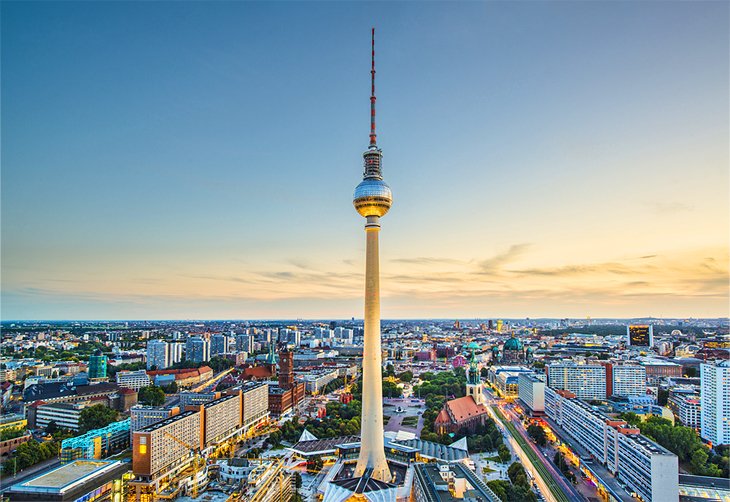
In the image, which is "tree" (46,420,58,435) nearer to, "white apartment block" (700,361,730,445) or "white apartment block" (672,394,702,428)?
"white apartment block" (700,361,730,445)

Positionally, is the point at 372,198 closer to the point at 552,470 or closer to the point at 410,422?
the point at 552,470

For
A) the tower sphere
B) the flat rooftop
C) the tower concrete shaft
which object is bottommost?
the flat rooftop

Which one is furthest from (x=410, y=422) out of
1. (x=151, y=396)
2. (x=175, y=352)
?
(x=175, y=352)

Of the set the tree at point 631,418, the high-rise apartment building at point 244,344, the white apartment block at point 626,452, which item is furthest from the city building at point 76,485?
the high-rise apartment building at point 244,344

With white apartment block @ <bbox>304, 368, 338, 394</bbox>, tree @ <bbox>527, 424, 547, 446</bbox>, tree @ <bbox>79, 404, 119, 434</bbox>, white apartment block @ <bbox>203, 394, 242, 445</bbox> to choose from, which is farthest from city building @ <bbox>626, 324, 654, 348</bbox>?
tree @ <bbox>79, 404, 119, 434</bbox>

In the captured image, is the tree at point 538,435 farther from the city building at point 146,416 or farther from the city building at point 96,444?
the city building at point 96,444

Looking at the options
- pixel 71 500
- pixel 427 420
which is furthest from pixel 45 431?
pixel 427 420
